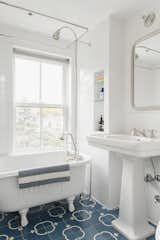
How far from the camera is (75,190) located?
Answer: 229cm

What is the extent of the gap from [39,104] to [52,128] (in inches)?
18.4

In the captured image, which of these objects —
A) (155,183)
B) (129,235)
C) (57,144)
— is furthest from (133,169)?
(57,144)

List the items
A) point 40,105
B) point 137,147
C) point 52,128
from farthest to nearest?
1. point 52,128
2. point 40,105
3. point 137,147

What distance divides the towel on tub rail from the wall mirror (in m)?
1.17

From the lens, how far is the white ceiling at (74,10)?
79.2 inches

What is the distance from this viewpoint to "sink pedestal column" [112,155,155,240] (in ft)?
6.05

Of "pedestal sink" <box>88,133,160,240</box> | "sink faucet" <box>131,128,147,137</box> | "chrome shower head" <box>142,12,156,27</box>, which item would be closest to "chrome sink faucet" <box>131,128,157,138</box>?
"sink faucet" <box>131,128,147,137</box>

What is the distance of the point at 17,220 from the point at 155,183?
1.64m

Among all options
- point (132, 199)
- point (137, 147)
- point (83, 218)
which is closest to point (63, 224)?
point (83, 218)

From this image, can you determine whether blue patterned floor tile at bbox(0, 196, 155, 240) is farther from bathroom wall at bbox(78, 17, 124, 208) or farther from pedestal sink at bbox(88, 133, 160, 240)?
bathroom wall at bbox(78, 17, 124, 208)

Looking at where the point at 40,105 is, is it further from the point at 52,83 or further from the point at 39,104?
the point at 52,83

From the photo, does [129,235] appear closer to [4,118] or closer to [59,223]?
[59,223]

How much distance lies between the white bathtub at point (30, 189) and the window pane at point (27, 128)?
0.31 metres

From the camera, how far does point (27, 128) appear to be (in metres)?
2.91
